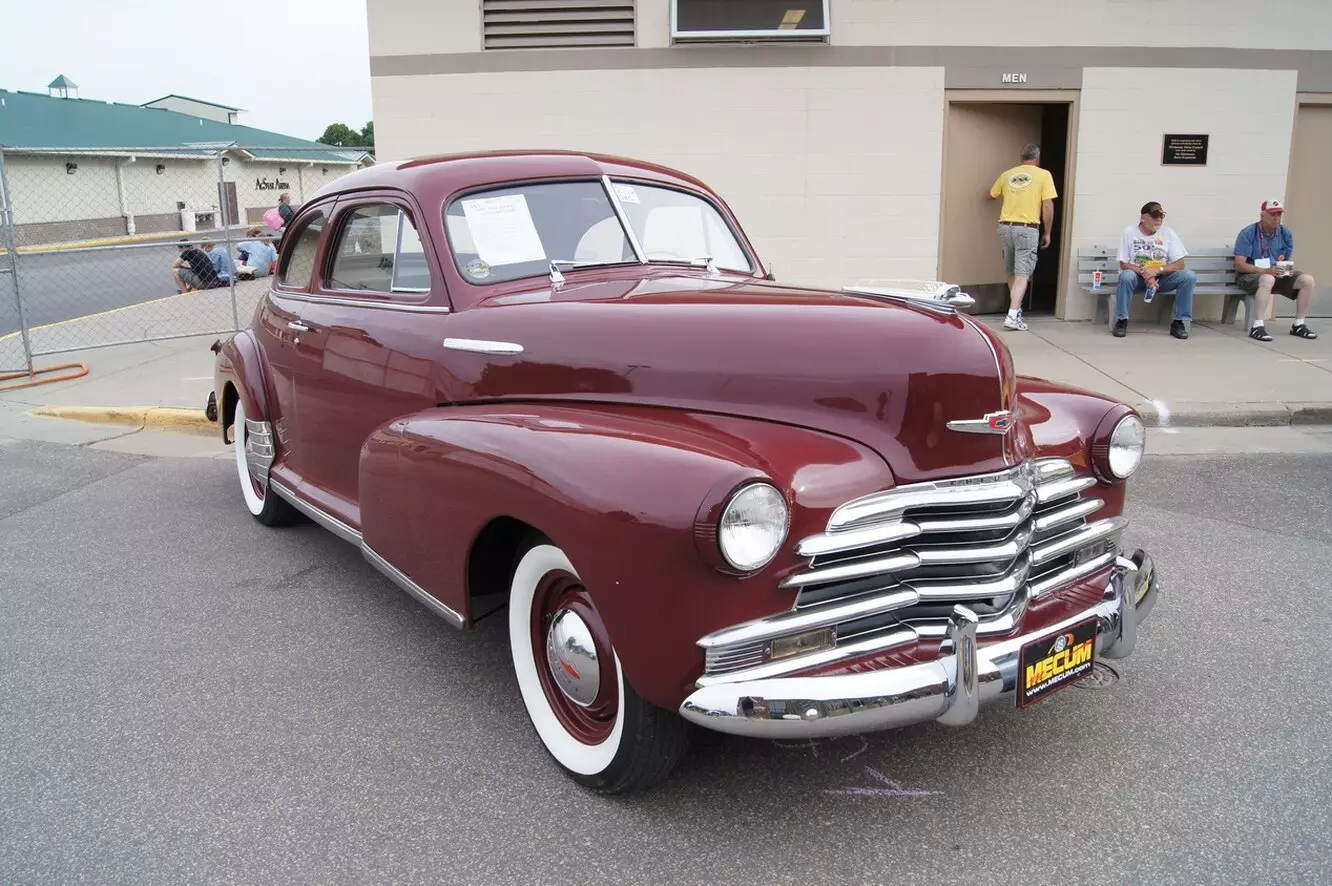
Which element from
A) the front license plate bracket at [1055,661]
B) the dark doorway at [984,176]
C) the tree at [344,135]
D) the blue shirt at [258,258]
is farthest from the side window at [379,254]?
the tree at [344,135]

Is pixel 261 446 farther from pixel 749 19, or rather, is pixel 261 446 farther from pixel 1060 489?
pixel 749 19

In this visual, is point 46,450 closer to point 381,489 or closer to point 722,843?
point 381,489

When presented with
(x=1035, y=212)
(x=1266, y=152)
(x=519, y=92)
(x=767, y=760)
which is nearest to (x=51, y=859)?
(x=767, y=760)

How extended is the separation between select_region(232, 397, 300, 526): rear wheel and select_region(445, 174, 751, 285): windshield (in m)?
2.03

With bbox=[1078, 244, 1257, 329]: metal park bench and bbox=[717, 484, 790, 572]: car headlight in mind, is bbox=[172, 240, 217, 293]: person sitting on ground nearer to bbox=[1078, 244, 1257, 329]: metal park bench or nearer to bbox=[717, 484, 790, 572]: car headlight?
bbox=[1078, 244, 1257, 329]: metal park bench

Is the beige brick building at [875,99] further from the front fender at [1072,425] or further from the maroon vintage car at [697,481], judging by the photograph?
the front fender at [1072,425]

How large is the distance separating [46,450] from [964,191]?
876cm

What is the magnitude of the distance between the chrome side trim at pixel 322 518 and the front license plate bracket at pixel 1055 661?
251cm

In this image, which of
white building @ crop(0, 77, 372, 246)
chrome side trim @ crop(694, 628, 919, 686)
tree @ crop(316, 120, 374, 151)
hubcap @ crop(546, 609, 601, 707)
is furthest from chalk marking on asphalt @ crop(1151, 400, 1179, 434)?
tree @ crop(316, 120, 374, 151)

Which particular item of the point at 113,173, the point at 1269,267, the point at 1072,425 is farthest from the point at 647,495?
the point at 113,173

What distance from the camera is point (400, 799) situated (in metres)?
2.87

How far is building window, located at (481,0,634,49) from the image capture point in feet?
32.0

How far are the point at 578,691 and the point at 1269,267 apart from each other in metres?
9.69

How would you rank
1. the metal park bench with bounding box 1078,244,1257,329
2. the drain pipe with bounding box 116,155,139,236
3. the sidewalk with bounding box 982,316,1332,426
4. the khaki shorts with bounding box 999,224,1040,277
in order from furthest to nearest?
the drain pipe with bounding box 116,155,139,236, the metal park bench with bounding box 1078,244,1257,329, the khaki shorts with bounding box 999,224,1040,277, the sidewalk with bounding box 982,316,1332,426
